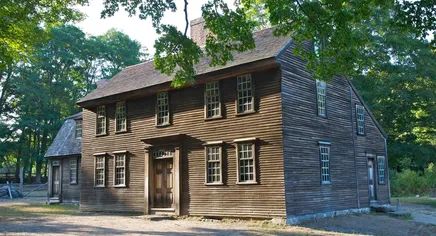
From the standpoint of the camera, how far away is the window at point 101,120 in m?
24.9

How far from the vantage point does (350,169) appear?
2191cm

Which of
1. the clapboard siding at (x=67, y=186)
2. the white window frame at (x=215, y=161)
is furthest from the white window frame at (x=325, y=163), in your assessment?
the clapboard siding at (x=67, y=186)

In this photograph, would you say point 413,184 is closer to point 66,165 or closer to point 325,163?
point 325,163

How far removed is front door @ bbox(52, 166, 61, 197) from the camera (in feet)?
104

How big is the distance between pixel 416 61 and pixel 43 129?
4091 centimetres

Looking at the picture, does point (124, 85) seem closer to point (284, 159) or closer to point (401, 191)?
point (284, 159)

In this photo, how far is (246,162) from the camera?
18469mm

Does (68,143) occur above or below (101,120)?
below

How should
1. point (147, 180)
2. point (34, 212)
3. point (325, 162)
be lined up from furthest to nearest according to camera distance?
point (34, 212), point (147, 180), point (325, 162)

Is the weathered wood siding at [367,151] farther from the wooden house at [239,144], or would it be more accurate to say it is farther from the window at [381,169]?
the window at [381,169]

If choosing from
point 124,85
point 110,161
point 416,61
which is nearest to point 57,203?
point 110,161

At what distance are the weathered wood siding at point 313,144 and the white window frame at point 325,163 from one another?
0.21 m

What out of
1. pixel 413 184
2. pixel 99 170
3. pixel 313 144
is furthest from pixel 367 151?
pixel 413 184

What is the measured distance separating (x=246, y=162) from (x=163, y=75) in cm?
660
